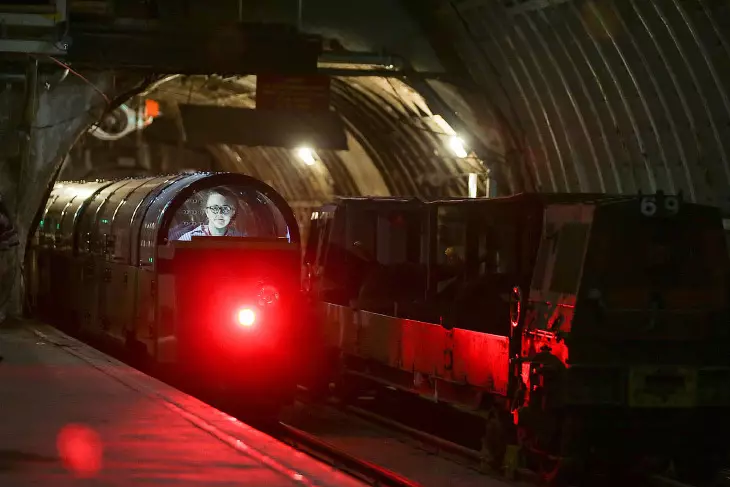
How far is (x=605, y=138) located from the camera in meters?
20.4

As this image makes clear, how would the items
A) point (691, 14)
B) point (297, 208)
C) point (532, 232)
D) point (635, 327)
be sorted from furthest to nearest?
point (297, 208), point (691, 14), point (532, 232), point (635, 327)

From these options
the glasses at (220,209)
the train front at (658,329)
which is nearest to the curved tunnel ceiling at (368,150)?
the glasses at (220,209)

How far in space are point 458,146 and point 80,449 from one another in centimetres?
1658

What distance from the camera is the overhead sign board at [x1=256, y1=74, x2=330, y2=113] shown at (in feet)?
78.4

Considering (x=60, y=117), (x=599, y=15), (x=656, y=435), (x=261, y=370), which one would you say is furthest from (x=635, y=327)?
(x=60, y=117)

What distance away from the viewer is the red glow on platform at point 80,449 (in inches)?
358

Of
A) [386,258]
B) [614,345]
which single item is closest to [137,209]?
[386,258]

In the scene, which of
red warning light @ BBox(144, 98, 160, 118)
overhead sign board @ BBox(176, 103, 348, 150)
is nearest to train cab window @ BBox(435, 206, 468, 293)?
overhead sign board @ BBox(176, 103, 348, 150)

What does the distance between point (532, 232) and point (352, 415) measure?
3.69 metres

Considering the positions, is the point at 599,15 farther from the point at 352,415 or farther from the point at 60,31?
the point at 60,31

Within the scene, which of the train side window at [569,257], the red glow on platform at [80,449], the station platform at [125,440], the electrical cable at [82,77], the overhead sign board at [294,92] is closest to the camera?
the station platform at [125,440]

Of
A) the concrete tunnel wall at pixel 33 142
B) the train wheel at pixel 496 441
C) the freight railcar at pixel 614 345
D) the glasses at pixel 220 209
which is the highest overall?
the concrete tunnel wall at pixel 33 142

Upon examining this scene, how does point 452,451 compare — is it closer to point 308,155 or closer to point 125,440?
→ point 125,440

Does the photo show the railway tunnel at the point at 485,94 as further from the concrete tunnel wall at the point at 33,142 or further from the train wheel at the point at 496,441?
the train wheel at the point at 496,441
